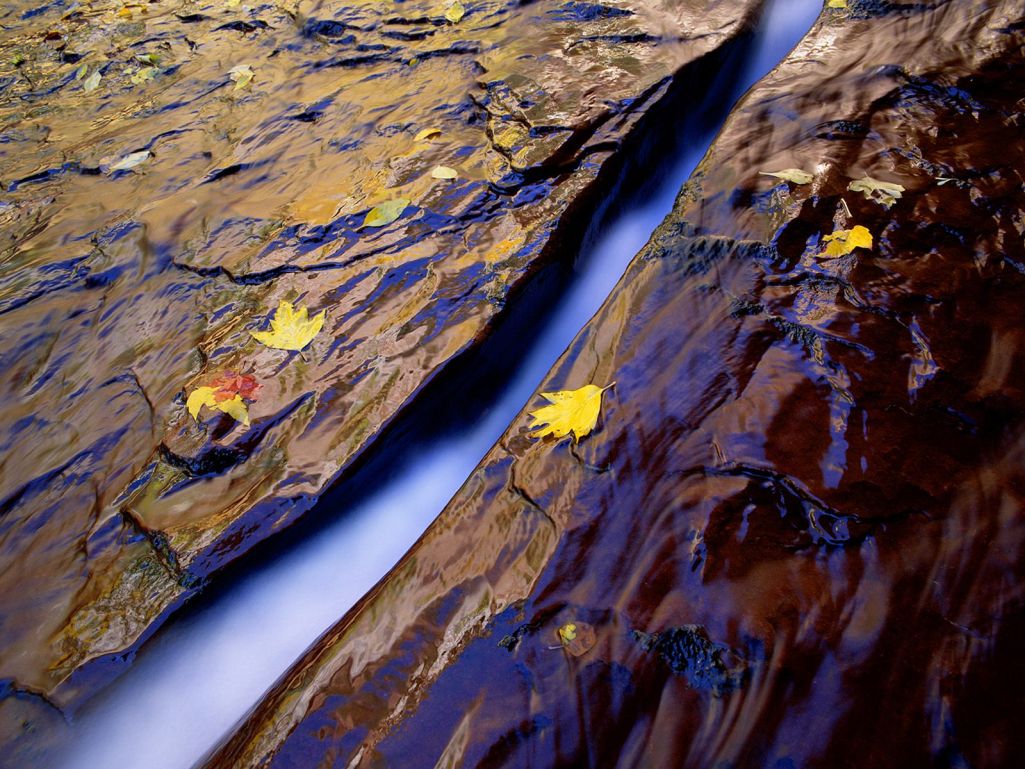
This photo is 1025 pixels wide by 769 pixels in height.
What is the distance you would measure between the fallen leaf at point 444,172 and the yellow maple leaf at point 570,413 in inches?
52.7

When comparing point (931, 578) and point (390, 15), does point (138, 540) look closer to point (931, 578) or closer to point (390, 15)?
point (931, 578)

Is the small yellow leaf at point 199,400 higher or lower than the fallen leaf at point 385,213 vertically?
lower

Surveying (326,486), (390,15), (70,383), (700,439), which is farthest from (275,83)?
(700,439)

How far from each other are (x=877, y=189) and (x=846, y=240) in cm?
31

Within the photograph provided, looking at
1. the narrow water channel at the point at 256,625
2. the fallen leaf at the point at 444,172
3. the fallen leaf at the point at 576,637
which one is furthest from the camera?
A: the fallen leaf at the point at 444,172

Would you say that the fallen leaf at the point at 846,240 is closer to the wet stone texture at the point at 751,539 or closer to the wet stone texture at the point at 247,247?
the wet stone texture at the point at 751,539

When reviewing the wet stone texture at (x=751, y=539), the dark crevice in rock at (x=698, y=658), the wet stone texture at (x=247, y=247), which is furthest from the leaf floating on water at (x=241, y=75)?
the dark crevice in rock at (x=698, y=658)

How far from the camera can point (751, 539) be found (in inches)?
53.9

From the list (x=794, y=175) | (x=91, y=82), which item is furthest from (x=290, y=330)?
(x=91, y=82)

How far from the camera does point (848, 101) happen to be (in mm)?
2490

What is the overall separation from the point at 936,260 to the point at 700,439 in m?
0.98

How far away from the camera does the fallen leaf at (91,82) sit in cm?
406

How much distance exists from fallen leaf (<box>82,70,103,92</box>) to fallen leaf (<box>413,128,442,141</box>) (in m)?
2.72

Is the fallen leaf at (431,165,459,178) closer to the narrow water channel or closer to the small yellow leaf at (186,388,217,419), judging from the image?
the narrow water channel
